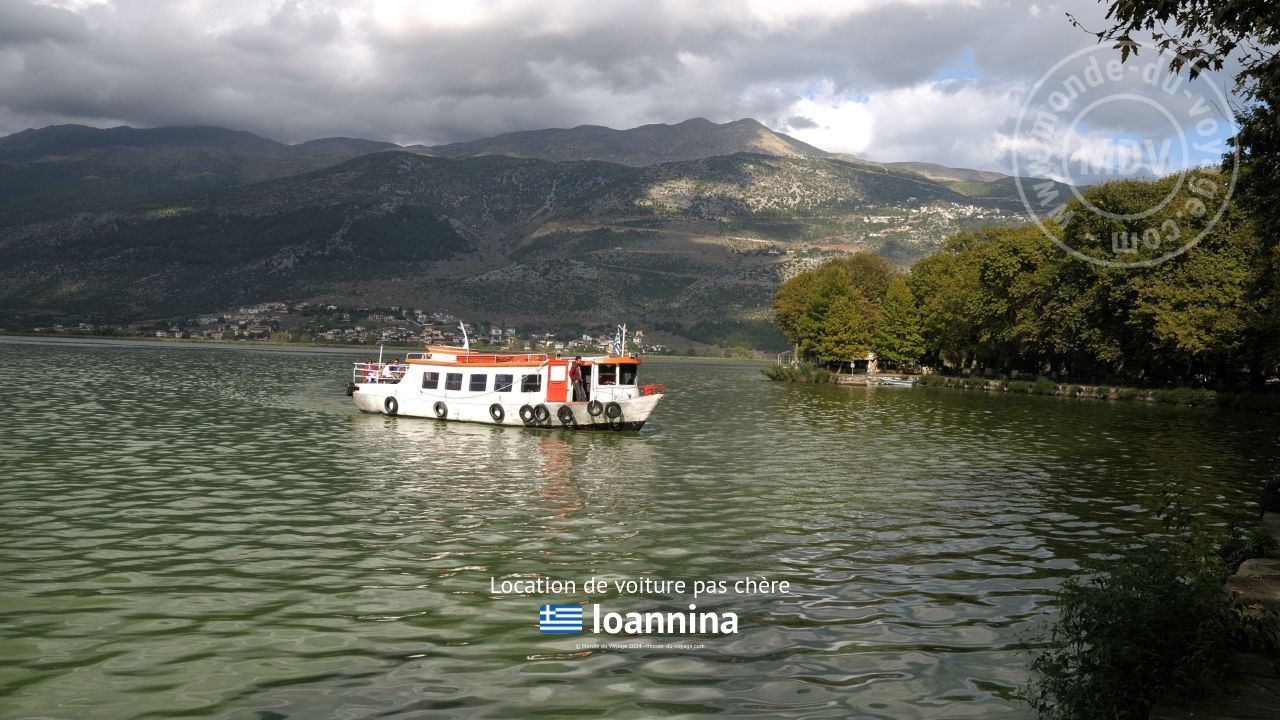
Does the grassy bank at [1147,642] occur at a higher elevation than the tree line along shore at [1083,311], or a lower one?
lower

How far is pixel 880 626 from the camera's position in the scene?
48.2 feet

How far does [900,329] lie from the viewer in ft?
429

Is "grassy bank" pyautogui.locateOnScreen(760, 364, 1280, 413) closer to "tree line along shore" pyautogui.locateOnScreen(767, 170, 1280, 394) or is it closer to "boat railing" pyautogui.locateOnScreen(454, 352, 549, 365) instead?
"tree line along shore" pyautogui.locateOnScreen(767, 170, 1280, 394)

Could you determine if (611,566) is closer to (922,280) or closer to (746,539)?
(746,539)

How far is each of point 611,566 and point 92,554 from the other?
422 inches

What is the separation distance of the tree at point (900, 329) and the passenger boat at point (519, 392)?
288ft

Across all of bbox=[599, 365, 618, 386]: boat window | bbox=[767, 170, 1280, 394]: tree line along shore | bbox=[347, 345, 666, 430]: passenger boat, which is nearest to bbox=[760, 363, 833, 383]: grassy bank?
bbox=[767, 170, 1280, 394]: tree line along shore

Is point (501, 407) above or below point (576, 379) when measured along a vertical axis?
below

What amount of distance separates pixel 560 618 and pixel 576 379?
1412 inches

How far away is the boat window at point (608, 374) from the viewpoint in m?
50.4

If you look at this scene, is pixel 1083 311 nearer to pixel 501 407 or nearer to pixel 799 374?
pixel 799 374

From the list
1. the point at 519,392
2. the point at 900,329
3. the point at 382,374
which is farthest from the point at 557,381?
the point at 900,329

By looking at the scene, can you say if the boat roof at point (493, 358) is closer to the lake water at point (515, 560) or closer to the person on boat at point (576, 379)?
the person on boat at point (576, 379)

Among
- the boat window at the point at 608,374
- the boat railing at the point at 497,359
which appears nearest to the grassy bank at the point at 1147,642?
the boat window at the point at 608,374
